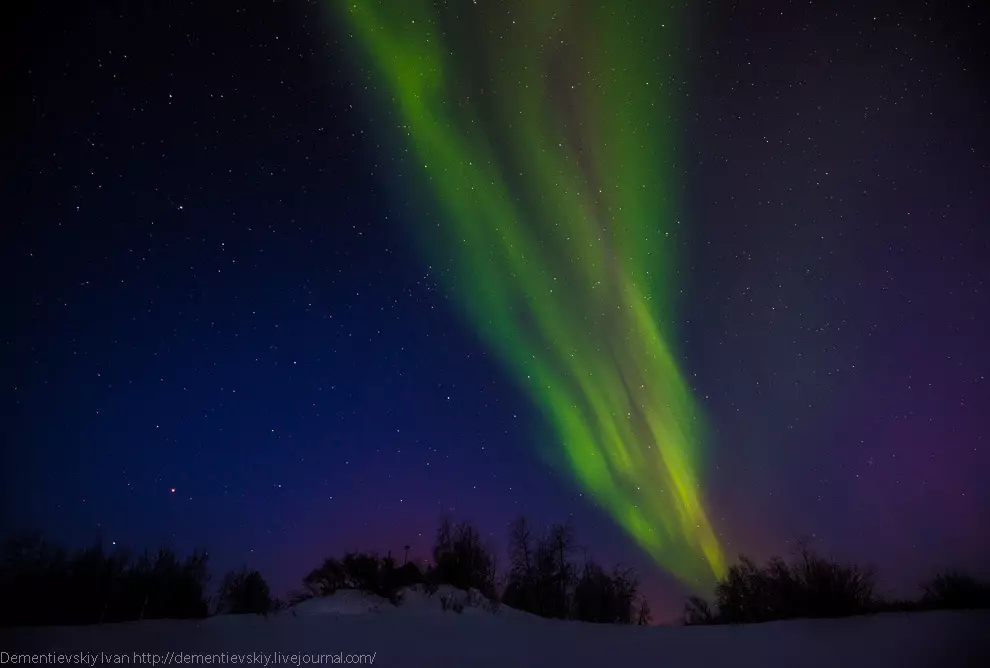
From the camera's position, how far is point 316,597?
10734mm

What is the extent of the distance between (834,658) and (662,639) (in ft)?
7.88

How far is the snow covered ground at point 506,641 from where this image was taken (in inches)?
269

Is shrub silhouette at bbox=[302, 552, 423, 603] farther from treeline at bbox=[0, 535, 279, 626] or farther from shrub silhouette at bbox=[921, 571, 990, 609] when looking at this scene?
shrub silhouette at bbox=[921, 571, 990, 609]

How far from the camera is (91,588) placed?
30.5 feet

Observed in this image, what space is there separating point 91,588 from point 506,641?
7124mm

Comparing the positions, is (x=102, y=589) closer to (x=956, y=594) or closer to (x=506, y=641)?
(x=506, y=641)

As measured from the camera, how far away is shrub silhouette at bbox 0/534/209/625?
25.1 feet

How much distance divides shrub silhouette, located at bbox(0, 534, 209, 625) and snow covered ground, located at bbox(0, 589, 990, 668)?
81 centimetres

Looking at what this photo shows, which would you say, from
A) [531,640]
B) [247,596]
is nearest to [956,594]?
[531,640]

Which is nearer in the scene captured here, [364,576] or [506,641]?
[506,641]

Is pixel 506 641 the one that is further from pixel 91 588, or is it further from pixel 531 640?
pixel 91 588

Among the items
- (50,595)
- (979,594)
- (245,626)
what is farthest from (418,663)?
(979,594)

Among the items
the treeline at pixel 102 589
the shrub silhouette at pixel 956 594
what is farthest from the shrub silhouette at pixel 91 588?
the shrub silhouette at pixel 956 594

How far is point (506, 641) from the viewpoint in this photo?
8.37 metres
